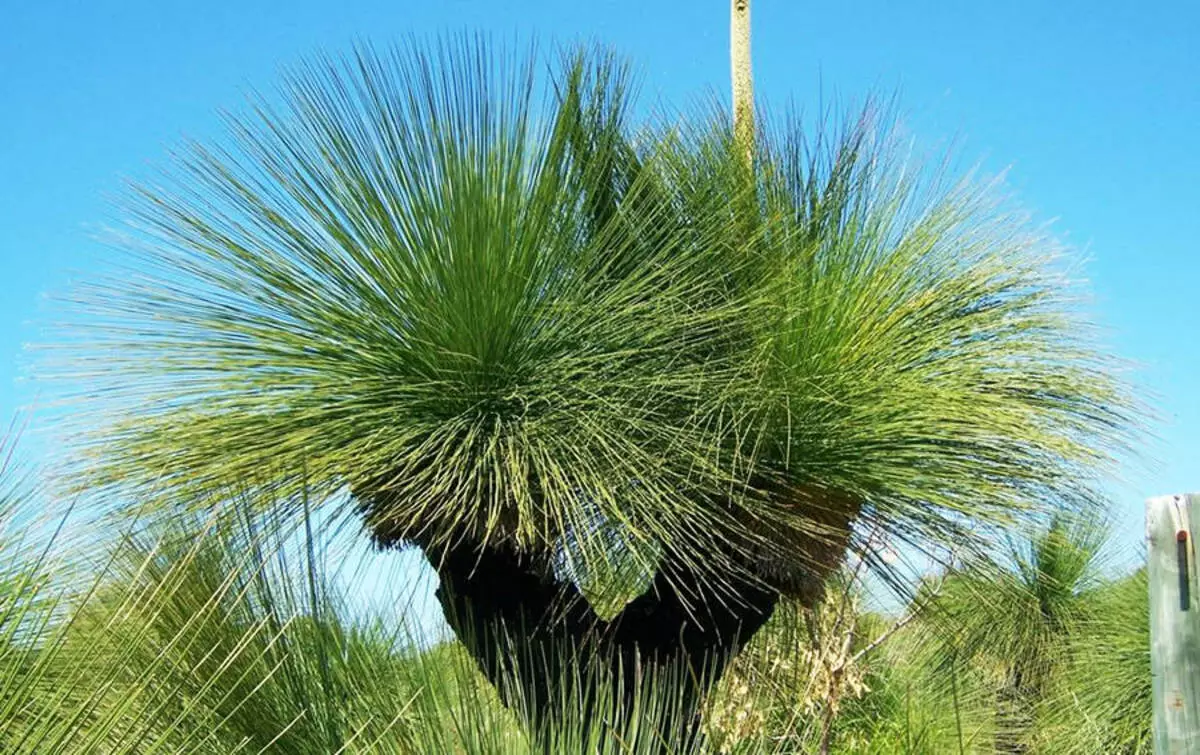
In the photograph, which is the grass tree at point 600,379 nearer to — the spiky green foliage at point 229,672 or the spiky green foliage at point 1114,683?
the spiky green foliage at point 229,672

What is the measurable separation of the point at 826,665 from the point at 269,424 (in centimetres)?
298

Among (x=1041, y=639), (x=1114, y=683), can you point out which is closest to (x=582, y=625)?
(x=1114, y=683)

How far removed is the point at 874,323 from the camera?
13.8ft

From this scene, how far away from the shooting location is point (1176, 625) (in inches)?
114

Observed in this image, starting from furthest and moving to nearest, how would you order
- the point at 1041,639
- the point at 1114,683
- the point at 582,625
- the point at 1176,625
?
the point at 1041,639, the point at 1114,683, the point at 582,625, the point at 1176,625

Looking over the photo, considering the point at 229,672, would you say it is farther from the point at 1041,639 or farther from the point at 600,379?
the point at 1041,639

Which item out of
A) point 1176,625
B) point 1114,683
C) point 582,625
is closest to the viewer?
point 1176,625

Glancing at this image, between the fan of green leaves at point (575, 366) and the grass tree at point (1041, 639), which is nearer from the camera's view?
the fan of green leaves at point (575, 366)

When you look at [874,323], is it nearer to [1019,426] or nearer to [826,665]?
[1019,426]

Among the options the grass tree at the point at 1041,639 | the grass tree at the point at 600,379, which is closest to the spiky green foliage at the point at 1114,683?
the grass tree at the point at 1041,639

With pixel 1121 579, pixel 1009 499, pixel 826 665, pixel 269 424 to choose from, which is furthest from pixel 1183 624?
pixel 1121 579

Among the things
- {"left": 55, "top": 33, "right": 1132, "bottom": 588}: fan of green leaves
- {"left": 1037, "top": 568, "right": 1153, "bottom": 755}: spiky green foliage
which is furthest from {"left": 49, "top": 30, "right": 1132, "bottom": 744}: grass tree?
{"left": 1037, "top": 568, "right": 1153, "bottom": 755}: spiky green foliage

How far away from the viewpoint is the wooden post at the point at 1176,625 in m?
2.86

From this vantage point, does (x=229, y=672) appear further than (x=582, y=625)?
No
